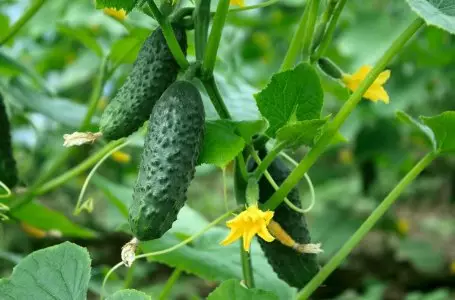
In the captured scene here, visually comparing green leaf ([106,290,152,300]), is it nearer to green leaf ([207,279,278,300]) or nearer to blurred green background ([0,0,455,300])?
green leaf ([207,279,278,300])

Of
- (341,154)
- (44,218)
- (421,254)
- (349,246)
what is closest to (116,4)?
(349,246)

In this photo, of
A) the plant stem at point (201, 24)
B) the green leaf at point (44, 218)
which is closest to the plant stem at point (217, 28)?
the plant stem at point (201, 24)

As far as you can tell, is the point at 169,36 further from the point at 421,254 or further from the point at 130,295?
the point at 421,254

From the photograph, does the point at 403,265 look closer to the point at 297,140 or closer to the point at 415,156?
the point at 415,156

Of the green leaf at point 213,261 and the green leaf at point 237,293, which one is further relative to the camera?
the green leaf at point 213,261

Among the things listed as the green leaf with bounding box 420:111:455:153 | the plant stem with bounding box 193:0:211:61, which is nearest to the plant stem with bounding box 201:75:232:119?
the plant stem with bounding box 193:0:211:61

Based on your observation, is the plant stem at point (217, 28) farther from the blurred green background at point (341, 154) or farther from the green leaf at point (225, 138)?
the blurred green background at point (341, 154)
